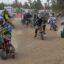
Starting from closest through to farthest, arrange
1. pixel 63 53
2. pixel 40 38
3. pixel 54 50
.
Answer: pixel 63 53 → pixel 54 50 → pixel 40 38

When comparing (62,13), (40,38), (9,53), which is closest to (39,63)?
(9,53)

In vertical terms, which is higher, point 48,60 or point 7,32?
point 7,32

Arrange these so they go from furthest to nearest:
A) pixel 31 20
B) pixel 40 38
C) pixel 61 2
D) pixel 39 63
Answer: pixel 61 2 < pixel 31 20 < pixel 40 38 < pixel 39 63

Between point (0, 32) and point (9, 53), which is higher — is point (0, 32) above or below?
above

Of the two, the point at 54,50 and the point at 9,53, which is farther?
the point at 54,50

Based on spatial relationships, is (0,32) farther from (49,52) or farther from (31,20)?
(31,20)

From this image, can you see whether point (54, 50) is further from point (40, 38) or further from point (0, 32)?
point (40, 38)

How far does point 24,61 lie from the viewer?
11680 millimetres

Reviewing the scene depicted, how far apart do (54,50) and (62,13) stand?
24375mm

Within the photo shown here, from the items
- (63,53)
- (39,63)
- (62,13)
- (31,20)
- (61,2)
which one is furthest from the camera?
(62,13)

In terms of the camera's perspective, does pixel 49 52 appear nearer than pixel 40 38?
Yes

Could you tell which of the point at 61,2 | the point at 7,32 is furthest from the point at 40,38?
the point at 61,2

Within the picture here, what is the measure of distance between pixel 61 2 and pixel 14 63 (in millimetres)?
25137

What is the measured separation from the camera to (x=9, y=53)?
1227 cm
